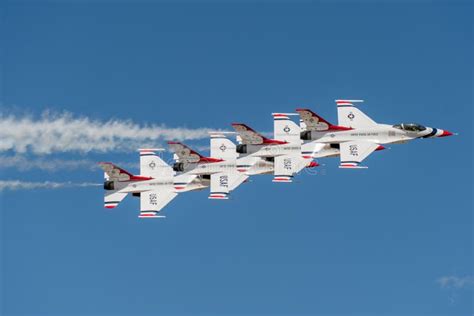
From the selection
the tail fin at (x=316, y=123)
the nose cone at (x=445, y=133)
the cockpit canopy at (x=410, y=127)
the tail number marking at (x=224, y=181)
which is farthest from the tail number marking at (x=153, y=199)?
the nose cone at (x=445, y=133)

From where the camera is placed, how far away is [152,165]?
122m

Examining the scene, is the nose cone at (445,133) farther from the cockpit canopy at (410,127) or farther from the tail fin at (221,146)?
the tail fin at (221,146)

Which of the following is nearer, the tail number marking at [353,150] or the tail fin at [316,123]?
the tail number marking at [353,150]

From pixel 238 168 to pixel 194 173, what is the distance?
373 cm

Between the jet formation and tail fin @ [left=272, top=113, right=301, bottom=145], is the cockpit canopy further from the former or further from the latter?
tail fin @ [left=272, top=113, right=301, bottom=145]

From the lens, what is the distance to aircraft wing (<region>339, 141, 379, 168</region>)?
382ft

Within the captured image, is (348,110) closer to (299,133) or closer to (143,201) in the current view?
(299,133)

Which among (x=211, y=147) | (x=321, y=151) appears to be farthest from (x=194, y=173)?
(x=321, y=151)

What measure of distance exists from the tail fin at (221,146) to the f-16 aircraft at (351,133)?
6.52m

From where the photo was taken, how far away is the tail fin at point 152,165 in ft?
400

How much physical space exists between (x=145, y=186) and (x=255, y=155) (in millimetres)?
9510

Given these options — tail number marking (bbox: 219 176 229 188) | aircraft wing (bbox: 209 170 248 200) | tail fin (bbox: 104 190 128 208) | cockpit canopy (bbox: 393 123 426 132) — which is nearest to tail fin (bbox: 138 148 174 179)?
tail fin (bbox: 104 190 128 208)

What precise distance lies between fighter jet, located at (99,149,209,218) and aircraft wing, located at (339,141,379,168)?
12.0 meters

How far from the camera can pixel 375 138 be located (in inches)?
4648
